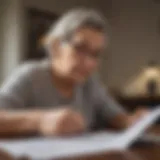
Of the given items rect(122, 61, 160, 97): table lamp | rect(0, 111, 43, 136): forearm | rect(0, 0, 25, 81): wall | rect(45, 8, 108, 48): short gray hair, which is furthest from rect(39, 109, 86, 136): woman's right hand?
rect(122, 61, 160, 97): table lamp

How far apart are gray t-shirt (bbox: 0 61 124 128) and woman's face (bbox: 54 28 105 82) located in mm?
93

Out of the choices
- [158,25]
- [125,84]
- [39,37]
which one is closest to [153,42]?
[158,25]

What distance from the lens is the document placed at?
24.9 inches

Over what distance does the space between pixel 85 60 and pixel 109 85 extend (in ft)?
8.09

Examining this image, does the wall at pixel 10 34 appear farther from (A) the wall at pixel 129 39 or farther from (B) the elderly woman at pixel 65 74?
(B) the elderly woman at pixel 65 74

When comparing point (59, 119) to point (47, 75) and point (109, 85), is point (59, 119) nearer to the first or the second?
point (47, 75)

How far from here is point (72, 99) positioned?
123 centimetres

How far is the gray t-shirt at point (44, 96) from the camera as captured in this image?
112 cm

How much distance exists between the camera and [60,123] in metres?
0.85

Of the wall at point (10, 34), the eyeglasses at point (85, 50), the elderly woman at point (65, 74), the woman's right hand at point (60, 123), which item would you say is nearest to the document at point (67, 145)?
the woman's right hand at point (60, 123)

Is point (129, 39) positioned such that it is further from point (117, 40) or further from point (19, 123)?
point (19, 123)

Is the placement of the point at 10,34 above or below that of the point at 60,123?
above

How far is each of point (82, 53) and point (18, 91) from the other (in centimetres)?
22

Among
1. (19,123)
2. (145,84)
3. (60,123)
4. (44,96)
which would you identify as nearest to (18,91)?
(44,96)
